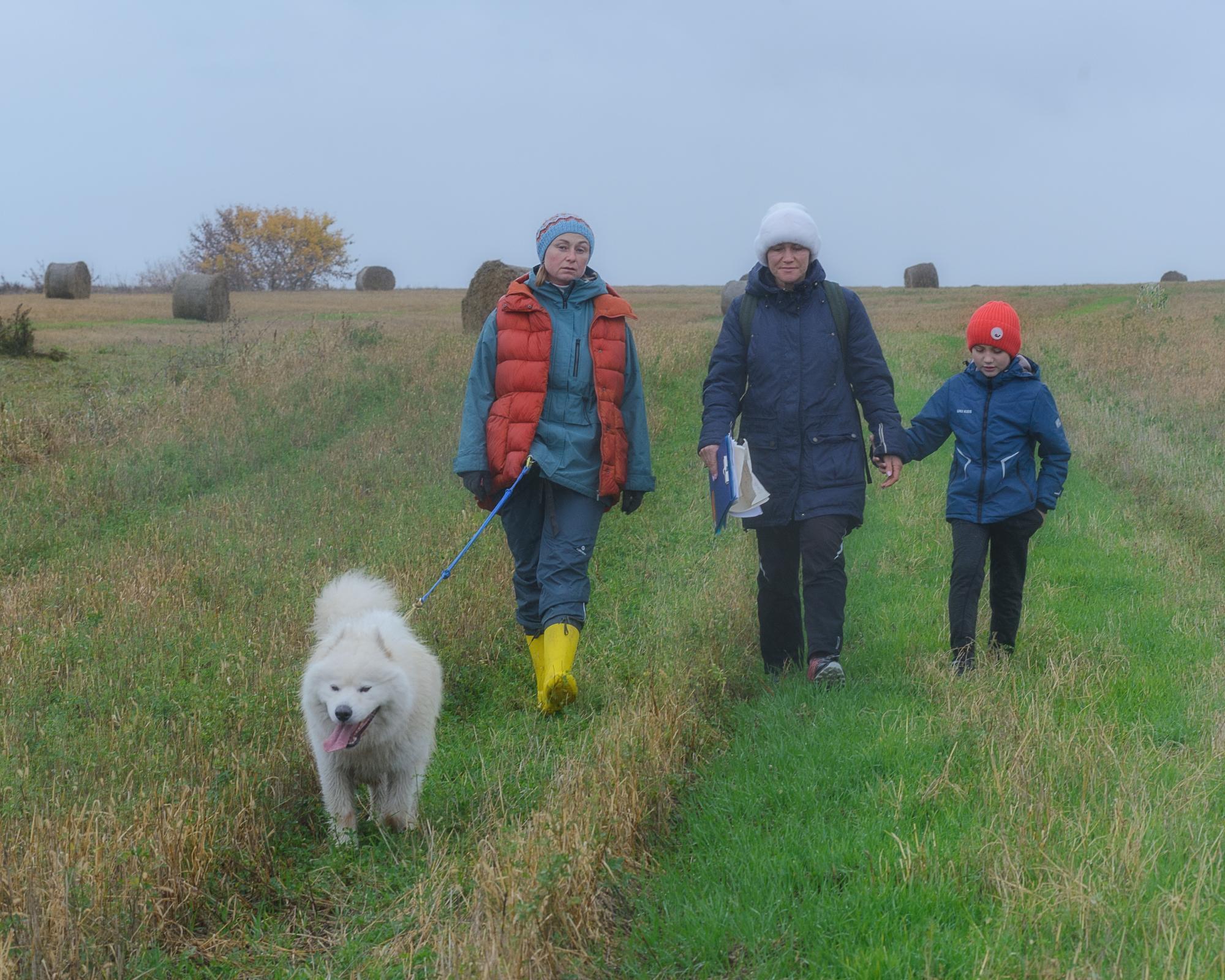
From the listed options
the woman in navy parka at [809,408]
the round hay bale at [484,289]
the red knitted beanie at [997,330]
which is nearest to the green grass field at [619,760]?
the woman in navy parka at [809,408]

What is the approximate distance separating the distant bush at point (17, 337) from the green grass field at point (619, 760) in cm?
607

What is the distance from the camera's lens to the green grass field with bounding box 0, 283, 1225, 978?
321 centimetres

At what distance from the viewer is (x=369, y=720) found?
4.36 metres

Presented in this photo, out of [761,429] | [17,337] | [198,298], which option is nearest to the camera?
[761,429]

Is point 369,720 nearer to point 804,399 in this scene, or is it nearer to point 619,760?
point 619,760

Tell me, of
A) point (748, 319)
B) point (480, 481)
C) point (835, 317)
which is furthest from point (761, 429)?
point (480, 481)

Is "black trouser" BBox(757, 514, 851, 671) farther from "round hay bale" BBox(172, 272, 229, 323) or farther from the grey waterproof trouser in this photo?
"round hay bale" BBox(172, 272, 229, 323)

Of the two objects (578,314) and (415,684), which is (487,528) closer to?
(578,314)

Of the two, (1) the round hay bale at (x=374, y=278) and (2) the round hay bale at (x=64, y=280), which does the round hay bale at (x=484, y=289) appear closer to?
(2) the round hay bale at (x=64, y=280)

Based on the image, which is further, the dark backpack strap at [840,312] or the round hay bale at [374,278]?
the round hay bale at [374,278]

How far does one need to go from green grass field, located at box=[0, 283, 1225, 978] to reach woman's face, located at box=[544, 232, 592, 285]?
1.89 meters

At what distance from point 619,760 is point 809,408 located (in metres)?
2.07

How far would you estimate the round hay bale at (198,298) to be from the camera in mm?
27344

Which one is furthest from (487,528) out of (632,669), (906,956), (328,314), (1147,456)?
(328,314)
